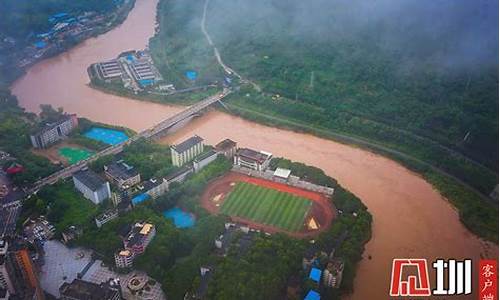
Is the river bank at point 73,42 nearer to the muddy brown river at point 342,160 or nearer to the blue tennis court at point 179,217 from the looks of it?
the muddy brown river at point 342,160

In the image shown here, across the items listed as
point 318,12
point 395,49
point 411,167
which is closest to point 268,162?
point 411,167

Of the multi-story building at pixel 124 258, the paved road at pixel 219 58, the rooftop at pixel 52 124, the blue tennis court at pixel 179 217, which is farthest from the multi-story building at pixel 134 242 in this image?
the paved road at pixel 219 58

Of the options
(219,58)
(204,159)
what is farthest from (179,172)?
(219,58)

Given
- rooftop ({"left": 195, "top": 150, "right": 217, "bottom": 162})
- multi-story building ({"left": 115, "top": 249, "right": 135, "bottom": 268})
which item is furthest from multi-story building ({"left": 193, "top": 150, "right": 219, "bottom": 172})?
multi-story building ({"left": 115, "top": 249, "right": 135, "bottom": 268})

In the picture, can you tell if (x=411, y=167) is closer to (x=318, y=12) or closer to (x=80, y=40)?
(x=318, y=12)

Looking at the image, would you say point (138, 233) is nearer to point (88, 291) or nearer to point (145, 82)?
point (88, 291)

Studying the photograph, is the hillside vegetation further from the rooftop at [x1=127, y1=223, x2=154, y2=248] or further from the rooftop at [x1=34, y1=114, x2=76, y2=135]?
the rooftop at [x1=127, y1=223, x2=154, y2=248]
